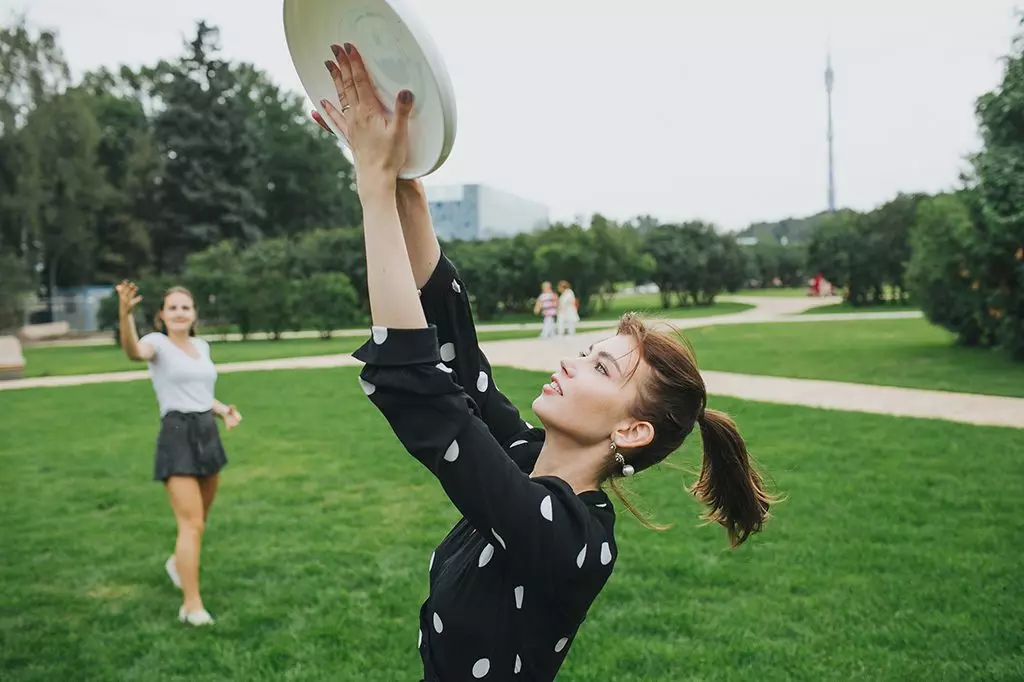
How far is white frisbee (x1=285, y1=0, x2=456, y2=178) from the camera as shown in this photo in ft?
4.39

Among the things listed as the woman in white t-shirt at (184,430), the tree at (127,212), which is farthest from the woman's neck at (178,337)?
the tree at (127,212)

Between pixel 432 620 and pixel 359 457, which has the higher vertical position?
pixel 432 620

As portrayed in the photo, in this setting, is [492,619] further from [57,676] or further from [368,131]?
[57,676]

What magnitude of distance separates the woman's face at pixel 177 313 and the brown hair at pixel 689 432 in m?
3.86

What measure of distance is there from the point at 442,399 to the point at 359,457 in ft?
25.0

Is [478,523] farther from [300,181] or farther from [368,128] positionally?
[300,181]

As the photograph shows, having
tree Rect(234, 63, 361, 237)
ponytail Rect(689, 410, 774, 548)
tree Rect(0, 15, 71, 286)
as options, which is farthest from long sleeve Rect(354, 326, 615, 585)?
tree Rect(234, 63, 361, 237)

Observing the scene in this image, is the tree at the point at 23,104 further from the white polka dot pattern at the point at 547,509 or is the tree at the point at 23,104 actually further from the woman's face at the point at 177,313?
the white polka dot pattern at the point at 547,509

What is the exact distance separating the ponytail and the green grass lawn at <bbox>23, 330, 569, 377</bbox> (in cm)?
1891

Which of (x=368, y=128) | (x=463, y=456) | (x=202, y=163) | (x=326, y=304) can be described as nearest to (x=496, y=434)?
(x=463, y=456)

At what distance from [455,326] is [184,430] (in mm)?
3715

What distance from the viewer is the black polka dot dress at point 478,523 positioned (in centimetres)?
138

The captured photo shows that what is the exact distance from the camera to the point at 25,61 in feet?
122

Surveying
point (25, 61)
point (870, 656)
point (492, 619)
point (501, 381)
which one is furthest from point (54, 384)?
point (25, 61)
